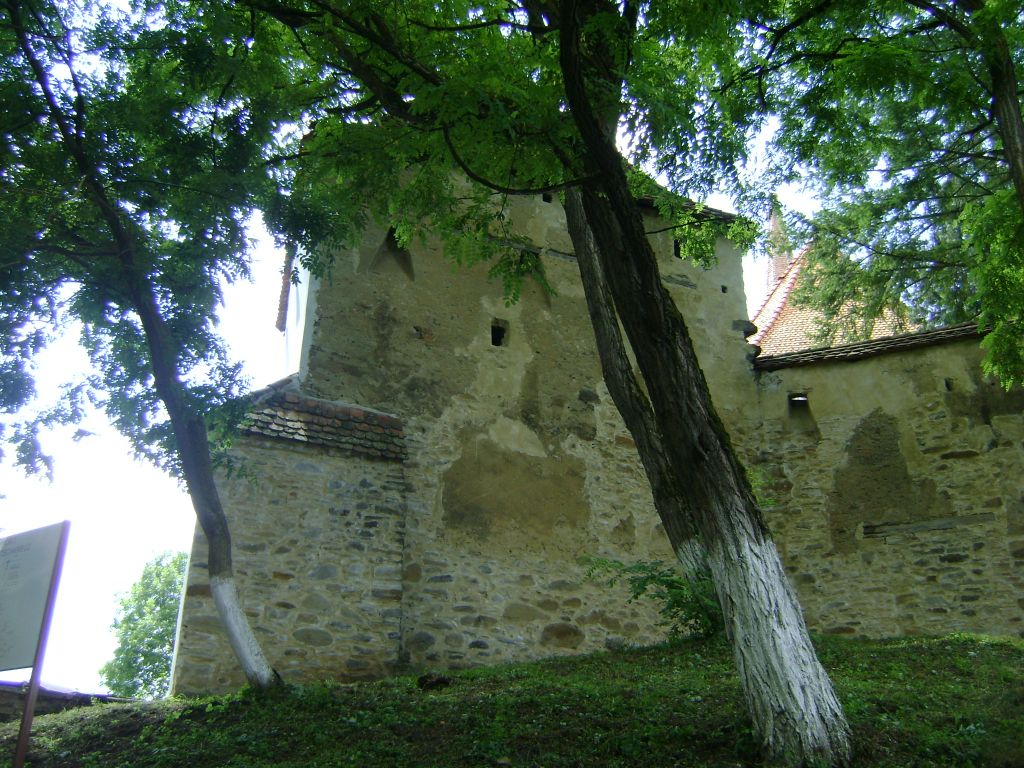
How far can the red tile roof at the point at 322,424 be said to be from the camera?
896 cm

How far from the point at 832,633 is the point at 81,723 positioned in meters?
8.35

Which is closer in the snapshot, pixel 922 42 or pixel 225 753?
pixel 225 753

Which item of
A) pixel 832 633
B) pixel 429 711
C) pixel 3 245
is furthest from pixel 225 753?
pixel 832 633

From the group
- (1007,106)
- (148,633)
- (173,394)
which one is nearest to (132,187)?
(173,394)

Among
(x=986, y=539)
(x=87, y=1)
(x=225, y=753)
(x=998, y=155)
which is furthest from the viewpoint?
(x=986, y=539)

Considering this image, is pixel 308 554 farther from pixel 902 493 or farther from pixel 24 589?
pixel 902 493

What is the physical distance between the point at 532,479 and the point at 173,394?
509 centimetres

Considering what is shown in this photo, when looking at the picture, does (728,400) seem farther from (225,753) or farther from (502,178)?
(225,753)

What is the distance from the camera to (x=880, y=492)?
37.4 feet

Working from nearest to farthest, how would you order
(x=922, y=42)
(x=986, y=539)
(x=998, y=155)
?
1. (x=922, y=42)
2. (x=998, y=155)
3. (x=986, y=539)

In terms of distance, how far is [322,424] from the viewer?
9.27m

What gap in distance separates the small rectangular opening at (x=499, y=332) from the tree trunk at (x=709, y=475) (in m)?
5.52

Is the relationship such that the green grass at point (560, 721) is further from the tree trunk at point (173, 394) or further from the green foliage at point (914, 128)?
the green foliage at point (914, 128)

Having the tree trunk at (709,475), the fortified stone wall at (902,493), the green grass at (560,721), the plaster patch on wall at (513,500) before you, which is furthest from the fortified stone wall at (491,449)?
the tree trunk at (709,475)
